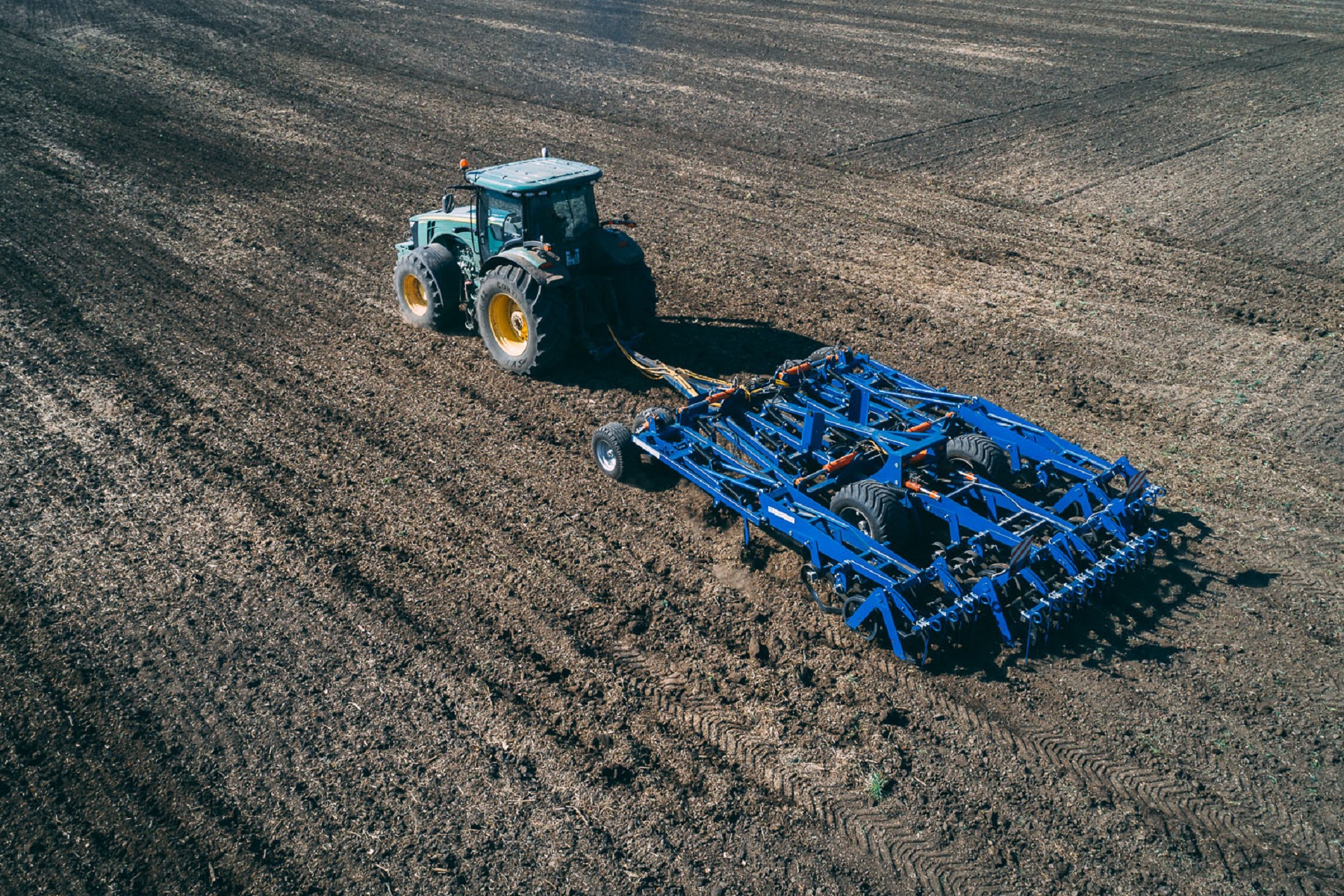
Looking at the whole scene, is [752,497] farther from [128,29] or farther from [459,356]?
[128,29]

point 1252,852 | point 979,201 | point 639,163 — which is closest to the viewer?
point 1252,852

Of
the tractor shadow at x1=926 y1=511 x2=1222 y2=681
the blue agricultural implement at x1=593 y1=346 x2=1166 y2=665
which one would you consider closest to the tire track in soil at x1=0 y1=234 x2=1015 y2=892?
the blue agricultural implement at x1=593 y1=346 x2=1166 y2=665

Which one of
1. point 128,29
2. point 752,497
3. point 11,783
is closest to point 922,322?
point 752,497

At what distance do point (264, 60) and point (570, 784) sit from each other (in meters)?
25.1

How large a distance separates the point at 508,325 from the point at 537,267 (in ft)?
4.00

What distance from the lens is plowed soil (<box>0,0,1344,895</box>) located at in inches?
220

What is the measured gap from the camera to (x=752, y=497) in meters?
7.93

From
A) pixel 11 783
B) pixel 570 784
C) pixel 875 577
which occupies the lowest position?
pixel 11 783

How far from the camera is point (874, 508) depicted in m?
7.16

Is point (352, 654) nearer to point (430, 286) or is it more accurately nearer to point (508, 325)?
point (508, 325)

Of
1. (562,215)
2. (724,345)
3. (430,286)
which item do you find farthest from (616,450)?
(430,286)

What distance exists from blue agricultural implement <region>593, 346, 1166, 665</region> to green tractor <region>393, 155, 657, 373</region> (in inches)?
55.9

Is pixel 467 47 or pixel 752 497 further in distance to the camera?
pixel 467 47

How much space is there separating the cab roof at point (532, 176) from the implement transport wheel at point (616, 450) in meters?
2.82
